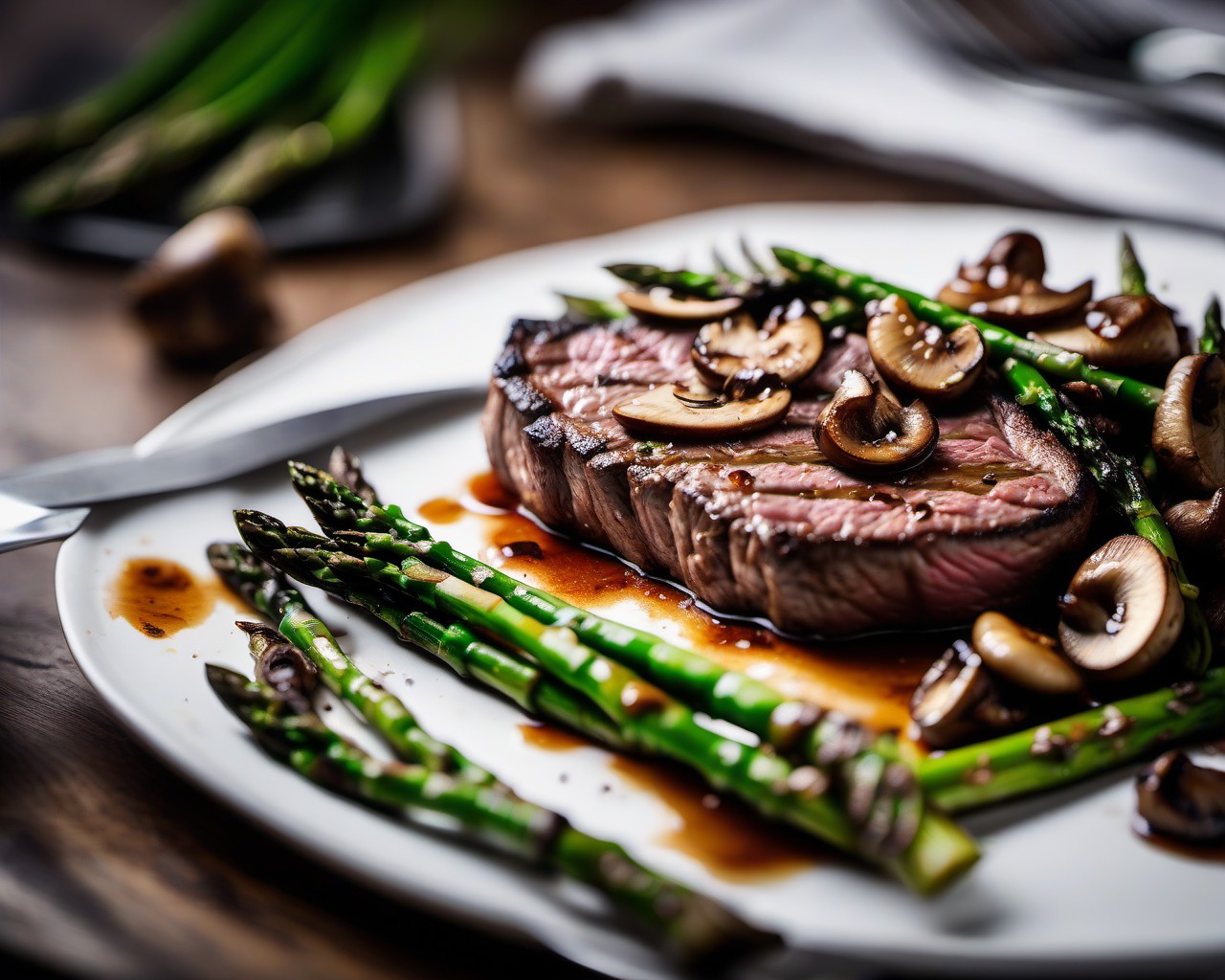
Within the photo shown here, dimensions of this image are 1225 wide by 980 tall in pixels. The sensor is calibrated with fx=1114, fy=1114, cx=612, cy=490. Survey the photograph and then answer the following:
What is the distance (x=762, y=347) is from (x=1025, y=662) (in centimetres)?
138

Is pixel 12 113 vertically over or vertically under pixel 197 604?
over

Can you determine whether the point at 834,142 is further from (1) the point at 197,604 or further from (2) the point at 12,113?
(2) the point at 12,113

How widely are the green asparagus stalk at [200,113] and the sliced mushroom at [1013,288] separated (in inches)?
178

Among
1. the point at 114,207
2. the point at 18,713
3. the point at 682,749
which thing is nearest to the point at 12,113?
the point at 114,207

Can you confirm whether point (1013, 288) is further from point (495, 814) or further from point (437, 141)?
point (437, 141)

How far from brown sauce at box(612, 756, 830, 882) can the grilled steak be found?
2.09ft

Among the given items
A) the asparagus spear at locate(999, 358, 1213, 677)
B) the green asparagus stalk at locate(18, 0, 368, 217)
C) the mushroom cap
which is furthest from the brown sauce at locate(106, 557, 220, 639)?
the green asparagus stalk at locate(18, 0, 368, 217)

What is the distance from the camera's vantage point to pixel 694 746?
2.41m

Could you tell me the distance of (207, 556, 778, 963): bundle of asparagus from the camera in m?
2.06

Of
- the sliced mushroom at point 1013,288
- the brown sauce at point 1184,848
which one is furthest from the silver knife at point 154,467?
the brown sauce at point 1184,848

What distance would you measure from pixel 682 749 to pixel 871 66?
5.21 metres

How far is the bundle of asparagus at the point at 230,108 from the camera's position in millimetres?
6070

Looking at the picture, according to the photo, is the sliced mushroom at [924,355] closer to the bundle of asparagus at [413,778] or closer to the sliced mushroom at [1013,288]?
the sliced mushroom at [1013,288]

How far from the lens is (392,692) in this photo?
9.36ft
